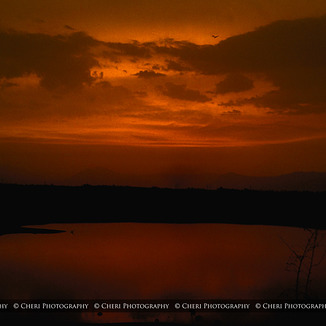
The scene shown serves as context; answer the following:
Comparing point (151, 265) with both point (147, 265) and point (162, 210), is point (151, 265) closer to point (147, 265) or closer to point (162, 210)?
point (147, 265)

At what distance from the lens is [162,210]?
47438 millimetres

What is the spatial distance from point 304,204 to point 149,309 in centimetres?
4004

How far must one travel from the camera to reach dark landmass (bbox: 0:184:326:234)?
39219 mm

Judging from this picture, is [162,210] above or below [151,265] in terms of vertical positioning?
above

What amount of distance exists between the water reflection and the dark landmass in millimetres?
5998

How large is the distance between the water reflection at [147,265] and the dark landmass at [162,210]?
6.00 m

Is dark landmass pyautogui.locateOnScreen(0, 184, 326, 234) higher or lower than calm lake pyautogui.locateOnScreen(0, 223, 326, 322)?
higher

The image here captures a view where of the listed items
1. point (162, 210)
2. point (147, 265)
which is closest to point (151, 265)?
point (147, 265)

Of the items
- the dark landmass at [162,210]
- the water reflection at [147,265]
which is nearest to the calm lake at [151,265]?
the water reflection at [147,265]

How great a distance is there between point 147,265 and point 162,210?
26071mm

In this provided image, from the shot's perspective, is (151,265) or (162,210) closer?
(151,265)

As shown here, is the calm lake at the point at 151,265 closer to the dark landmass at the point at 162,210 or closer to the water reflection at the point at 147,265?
the water reflection at the point at 147,265

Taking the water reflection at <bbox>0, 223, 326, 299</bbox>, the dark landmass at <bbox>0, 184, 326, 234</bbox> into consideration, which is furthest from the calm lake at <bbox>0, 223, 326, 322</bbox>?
the dark landmass at <bbox>0, 184, 326, 234</bbox>

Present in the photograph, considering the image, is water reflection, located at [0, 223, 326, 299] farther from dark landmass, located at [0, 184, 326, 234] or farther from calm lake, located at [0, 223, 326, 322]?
dark landmass, located at [0, 184, 326, 234]
